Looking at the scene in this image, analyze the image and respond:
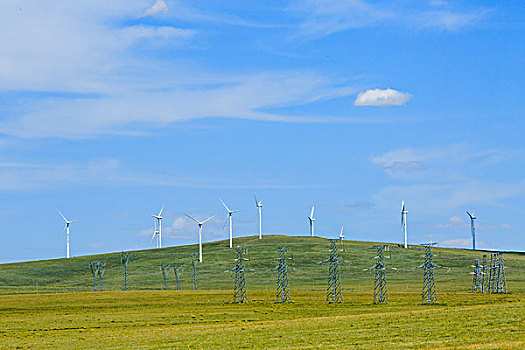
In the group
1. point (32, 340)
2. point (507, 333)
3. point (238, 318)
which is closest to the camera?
point (507, 333)

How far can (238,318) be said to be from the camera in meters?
85.2

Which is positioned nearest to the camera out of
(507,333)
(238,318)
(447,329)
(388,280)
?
(507,333)

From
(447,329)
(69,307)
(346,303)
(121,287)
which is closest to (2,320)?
(69,307)

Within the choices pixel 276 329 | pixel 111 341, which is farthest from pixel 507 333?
pixel 111 341

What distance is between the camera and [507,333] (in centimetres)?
5038

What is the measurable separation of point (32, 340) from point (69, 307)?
5711 centimetres

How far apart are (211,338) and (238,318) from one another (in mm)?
27389

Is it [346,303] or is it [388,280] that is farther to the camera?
[388,280]

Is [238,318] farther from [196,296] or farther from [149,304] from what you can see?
[196,296]

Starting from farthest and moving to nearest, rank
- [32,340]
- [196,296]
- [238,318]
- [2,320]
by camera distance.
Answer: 1. [196,296]
2. [2,320]
3. [238,318]
4. [32,340]

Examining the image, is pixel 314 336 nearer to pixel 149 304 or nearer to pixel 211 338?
pixel 211 338

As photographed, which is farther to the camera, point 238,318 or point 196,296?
point 196,296

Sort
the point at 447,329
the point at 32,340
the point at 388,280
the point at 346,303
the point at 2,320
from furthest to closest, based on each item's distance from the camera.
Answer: the point at 388,280 < the point at 346,303 < the point at 2,320 < the point at 32,340 < the point at 447,329

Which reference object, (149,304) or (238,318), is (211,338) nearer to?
(238,318)
